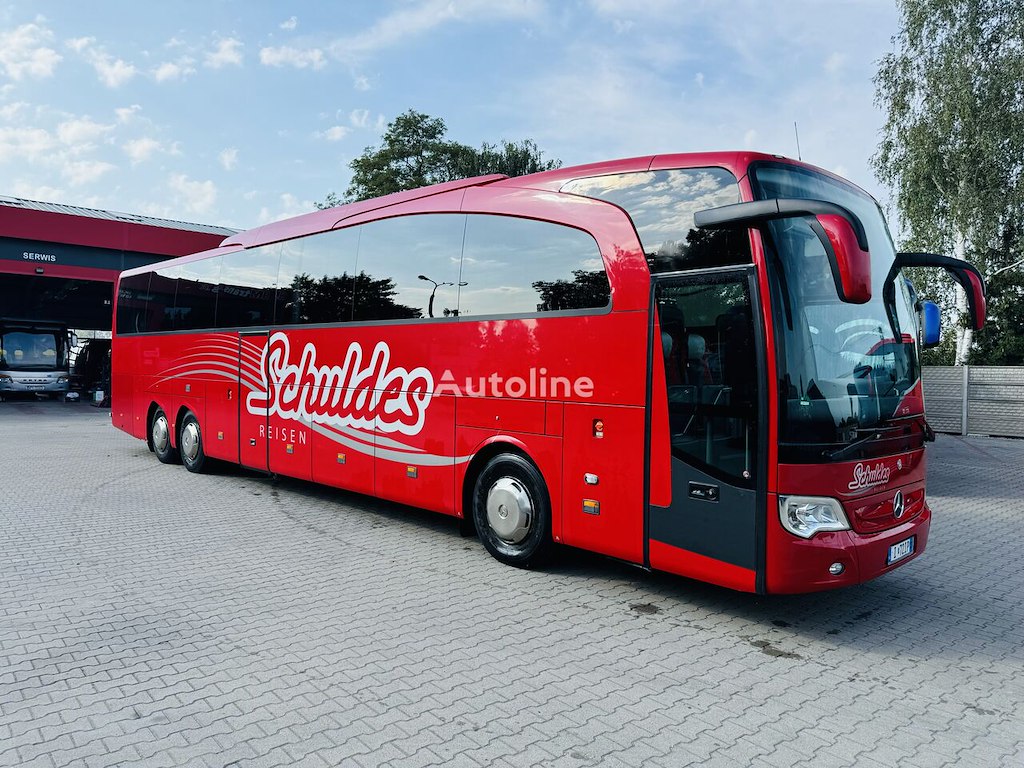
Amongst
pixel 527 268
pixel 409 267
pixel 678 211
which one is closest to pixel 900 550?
pixel 678 211

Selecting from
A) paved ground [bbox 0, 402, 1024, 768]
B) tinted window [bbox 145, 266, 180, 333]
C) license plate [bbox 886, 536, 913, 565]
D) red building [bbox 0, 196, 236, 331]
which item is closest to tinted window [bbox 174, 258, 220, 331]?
Answer: tinted window [bbox 145, 266, 180, 333]

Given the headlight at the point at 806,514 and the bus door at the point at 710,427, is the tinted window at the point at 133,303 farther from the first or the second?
the headlight at the point at 806,514

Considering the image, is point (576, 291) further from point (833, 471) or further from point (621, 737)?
point (621, 737)

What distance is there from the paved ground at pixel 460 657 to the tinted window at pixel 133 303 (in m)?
5.96

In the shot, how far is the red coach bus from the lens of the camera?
4.79 m

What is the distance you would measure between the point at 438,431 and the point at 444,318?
1051 mm

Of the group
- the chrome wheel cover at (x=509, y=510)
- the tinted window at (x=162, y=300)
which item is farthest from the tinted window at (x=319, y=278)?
the tinted window at (x=162, y=300)

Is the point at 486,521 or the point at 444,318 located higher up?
the point at 444,318

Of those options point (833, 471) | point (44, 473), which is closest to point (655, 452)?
point (833, 471)

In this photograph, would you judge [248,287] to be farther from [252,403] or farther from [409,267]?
[409,267]

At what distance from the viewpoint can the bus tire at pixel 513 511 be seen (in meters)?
6.34

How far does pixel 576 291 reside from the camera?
598 cm

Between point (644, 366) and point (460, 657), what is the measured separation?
2.30 m

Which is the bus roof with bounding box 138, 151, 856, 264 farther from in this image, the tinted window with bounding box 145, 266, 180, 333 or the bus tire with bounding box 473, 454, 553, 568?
the bus tire with bounding box 473, 454, 553, 568
